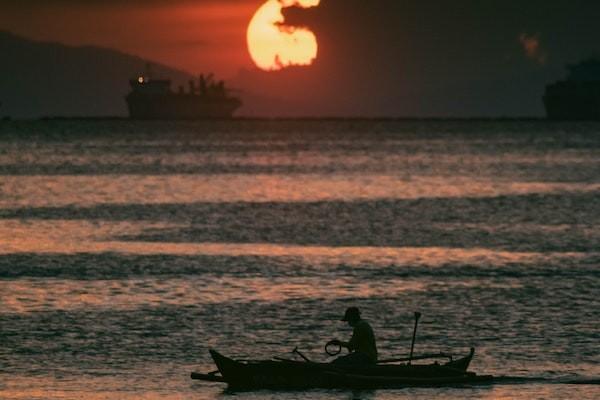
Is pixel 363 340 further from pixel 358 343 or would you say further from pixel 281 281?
pixel 281 281

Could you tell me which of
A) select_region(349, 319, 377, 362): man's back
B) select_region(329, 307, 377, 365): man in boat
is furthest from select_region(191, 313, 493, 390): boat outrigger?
select_region(349, 319, 377, 362): man's back

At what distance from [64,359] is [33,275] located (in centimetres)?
1426

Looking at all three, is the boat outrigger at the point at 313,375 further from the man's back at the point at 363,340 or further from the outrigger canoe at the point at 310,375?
the man's back at the point at 363,340

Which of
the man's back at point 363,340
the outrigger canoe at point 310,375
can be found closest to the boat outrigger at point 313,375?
the outrigger canoe at point 310,375

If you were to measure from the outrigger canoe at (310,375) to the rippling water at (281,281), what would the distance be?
0.79 feet

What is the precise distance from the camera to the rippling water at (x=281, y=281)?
29.1 meters

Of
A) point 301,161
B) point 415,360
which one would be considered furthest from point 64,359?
point 301,161

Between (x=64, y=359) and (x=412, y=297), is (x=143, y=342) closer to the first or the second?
(x=64, y=359)

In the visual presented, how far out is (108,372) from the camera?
28391 mm

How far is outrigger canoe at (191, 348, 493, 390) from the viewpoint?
2589 cm

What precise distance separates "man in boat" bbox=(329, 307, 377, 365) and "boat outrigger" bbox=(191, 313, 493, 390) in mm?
124

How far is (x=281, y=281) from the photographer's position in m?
42.4

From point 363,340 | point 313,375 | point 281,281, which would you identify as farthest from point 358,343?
point 281,281

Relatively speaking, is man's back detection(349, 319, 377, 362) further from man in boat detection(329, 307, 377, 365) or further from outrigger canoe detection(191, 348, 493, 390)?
outrigger canoe detection(191, 348, 493, 390)
